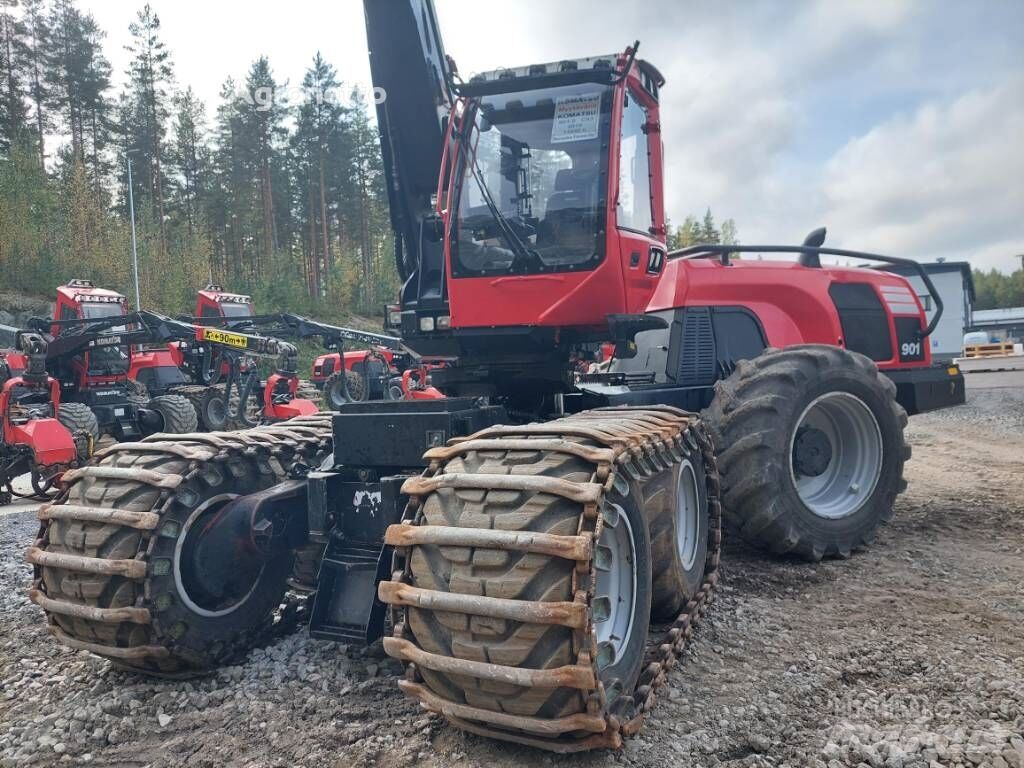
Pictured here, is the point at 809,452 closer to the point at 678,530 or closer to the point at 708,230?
the point at 678,530

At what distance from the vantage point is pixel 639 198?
469 centimetres

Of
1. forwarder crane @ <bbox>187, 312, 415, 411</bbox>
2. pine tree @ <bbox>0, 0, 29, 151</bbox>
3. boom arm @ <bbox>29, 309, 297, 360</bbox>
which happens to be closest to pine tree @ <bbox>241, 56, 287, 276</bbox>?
pine tree @ <bbox>0, 0, 29, 151</bbox>

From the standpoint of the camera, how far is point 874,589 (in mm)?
4566

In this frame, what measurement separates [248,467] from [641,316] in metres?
2.27

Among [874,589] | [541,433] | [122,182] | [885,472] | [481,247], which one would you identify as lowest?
[874,589]

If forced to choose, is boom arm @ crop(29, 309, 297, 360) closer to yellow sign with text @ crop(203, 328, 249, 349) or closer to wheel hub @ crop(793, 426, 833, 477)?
yellow sign with text @ crop(203, 328, 249, 349)

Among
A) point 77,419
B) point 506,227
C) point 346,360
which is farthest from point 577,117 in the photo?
point 346,360

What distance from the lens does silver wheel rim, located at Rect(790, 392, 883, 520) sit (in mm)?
5398

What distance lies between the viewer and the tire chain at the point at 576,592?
2.46 meters

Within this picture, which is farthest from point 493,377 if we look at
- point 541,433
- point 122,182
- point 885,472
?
point 122,182

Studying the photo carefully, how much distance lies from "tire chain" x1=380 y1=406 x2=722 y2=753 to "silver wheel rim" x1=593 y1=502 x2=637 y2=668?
18 centimetres

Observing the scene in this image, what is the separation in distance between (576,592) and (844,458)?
3889mm

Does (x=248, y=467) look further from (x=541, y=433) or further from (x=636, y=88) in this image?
(x=636, y=88)

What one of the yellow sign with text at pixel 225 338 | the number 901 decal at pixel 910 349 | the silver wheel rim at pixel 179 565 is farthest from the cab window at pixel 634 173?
the yellow sign with text at pixel 225 338
